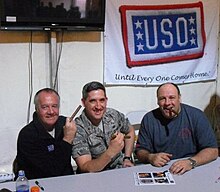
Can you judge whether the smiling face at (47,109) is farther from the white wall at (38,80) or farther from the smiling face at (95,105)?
the white wall at (38,80)

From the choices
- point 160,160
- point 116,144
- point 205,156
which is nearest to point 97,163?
point 116,144

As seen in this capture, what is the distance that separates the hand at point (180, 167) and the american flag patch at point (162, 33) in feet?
5.44

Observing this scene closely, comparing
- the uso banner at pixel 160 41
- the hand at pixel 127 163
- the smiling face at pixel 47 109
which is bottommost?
the hand at pixel 127 163

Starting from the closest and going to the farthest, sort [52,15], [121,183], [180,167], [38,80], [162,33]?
1. [121,183]
2. [180,167]
3. [52,15]
4. [38,80]
5. [162,33]

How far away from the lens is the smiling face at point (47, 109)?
2.35 m

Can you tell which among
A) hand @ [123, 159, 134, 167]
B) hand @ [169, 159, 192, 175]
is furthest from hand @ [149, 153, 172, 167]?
hand @ [123, 159, 134, 167]

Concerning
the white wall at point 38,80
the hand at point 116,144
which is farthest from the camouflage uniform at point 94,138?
the white wall at point 38,80

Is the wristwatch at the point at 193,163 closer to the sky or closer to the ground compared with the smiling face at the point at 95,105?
closer to the ground

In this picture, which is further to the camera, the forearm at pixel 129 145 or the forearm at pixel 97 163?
the forearm at pixel 129 145

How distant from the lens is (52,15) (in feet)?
10.2

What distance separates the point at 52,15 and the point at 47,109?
108 centimetres

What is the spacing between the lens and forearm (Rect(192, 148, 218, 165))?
7.54ft

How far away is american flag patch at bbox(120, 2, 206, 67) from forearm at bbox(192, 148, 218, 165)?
4.88 ft

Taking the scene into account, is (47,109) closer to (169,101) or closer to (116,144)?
(116,144)
